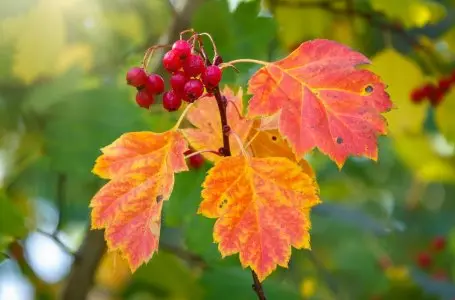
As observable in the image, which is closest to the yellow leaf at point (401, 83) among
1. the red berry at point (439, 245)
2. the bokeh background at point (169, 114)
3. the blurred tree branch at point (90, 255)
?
the bokeh background at point (169, 114)

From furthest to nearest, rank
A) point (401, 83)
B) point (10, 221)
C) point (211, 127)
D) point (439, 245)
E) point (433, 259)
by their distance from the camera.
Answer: point (433, 259) → point (439, 245) → point (401, 83) → point (10, 221) → point (211, 127)

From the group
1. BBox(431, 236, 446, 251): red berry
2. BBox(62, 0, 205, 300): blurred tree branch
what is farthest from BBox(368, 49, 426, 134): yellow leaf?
BBox(431, 236, 446, 251): red berry

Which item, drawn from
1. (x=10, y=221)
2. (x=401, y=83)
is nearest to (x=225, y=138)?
(x=10, y=221)

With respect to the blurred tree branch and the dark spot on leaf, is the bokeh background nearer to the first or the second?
the blurred tree branch

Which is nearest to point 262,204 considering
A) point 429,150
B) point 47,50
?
point 47,50

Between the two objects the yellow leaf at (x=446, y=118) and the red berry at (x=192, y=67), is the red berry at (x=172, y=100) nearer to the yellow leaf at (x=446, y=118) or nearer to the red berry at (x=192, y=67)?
the red berry at (x=192, y=67)

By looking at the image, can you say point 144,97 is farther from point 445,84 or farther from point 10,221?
point 445,84
